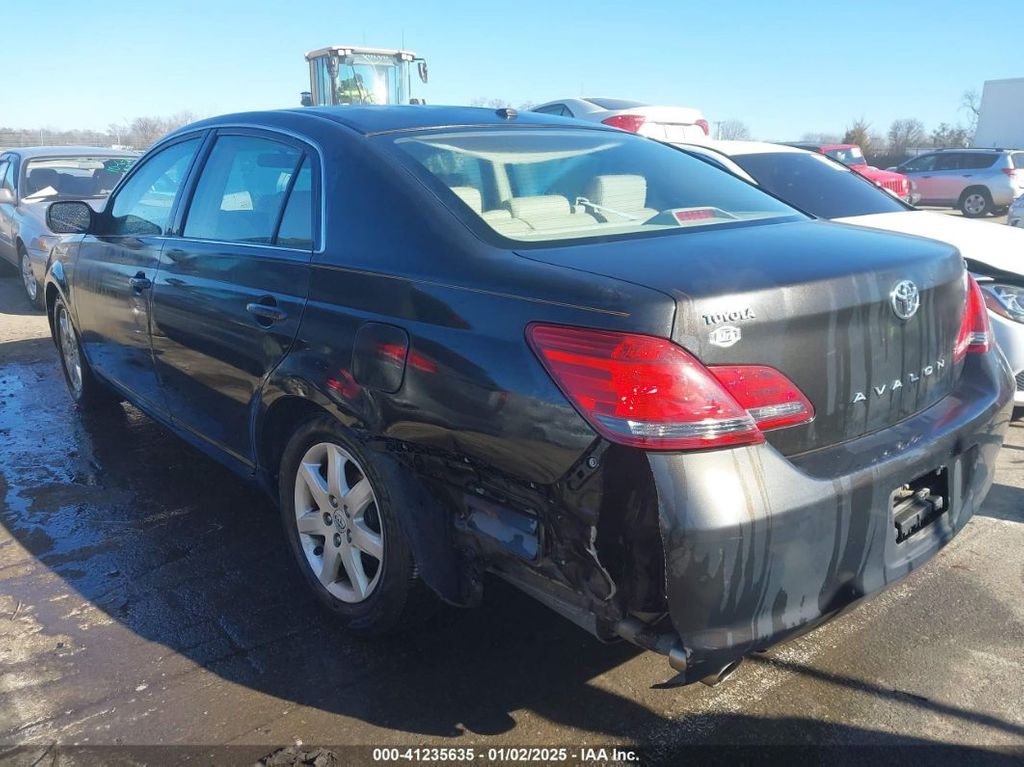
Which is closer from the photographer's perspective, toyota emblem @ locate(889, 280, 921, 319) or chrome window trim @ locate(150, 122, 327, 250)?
toyota emblem @ locate(889, 280, 921, 319)

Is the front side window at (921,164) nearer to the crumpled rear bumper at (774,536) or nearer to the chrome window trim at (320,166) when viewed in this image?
the chrome window trim at (320,166)

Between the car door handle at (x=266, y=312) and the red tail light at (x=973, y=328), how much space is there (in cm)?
223

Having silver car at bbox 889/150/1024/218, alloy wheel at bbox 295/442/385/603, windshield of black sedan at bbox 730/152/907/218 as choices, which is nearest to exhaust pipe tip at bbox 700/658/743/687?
alloy wheel at bbox 295/442/385/603

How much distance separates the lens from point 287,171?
3.11m

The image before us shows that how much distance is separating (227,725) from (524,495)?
1.17m

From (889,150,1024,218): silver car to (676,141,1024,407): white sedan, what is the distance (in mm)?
15380

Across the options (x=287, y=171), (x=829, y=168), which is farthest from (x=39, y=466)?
(x=829, y=168)

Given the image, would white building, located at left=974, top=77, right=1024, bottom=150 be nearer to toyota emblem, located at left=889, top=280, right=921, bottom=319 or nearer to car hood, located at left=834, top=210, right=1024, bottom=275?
car hood, located at left=834, top=210, right=1024, bottom=275

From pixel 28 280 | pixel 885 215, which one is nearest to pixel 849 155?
pixel 885 215

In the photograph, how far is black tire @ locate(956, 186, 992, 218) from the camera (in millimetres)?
19672

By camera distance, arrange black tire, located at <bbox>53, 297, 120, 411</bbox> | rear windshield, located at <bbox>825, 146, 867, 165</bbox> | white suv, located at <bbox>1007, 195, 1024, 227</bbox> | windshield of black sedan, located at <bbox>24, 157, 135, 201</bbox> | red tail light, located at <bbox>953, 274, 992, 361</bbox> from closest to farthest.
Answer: red tail light, located at <bbox>953, 274, 992, 361</bbox>, black tire, located at <bbox>53, 297, 120, 411</bbox>, windshield of black sedan, located at <bbox>24, 157, 135, 201</bbox>, white suv, located at <bbox>1007, 195, 1024, 227</bbox>, rear windshield, located at <bbox>825, 146, 867, 165</bbox>

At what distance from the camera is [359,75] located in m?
16.4

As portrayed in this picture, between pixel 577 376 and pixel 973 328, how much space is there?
1600mm

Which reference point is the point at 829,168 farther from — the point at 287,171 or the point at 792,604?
the point at 792,604
